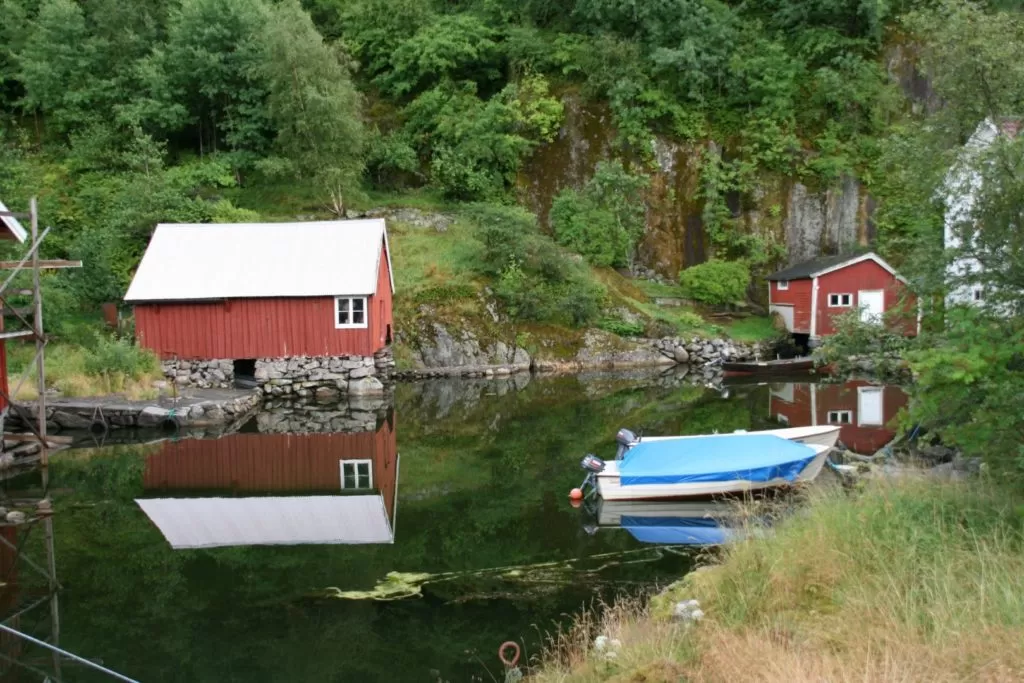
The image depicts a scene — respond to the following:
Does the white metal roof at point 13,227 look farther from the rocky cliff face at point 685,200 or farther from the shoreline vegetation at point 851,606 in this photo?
the rocky cliff face at point 685,200

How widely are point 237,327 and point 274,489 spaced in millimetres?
12573

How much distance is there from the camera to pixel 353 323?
89.8 feet

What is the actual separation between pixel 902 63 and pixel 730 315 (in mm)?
17030

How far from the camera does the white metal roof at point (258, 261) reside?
26938mm

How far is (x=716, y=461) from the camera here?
14.4m

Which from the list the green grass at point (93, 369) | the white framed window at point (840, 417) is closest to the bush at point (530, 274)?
the white framed window at point (840, 417)

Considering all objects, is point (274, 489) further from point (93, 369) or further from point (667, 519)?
point (93, 369)

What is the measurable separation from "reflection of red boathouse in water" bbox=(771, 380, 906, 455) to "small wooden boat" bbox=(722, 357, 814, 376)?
7.21ft

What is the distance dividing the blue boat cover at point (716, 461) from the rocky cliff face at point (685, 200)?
2612cm

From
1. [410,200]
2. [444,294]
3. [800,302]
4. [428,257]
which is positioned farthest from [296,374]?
[800,302]

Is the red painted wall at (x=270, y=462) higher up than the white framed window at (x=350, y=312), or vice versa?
the white framed window at (x=350, y=312)

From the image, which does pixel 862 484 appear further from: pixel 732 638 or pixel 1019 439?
pixel 732 638

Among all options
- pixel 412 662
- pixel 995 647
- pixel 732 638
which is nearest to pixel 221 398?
pixel 412 662

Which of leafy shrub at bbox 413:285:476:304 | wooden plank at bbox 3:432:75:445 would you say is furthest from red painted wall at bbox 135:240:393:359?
wooden plank at bbox 3:432:75:445
